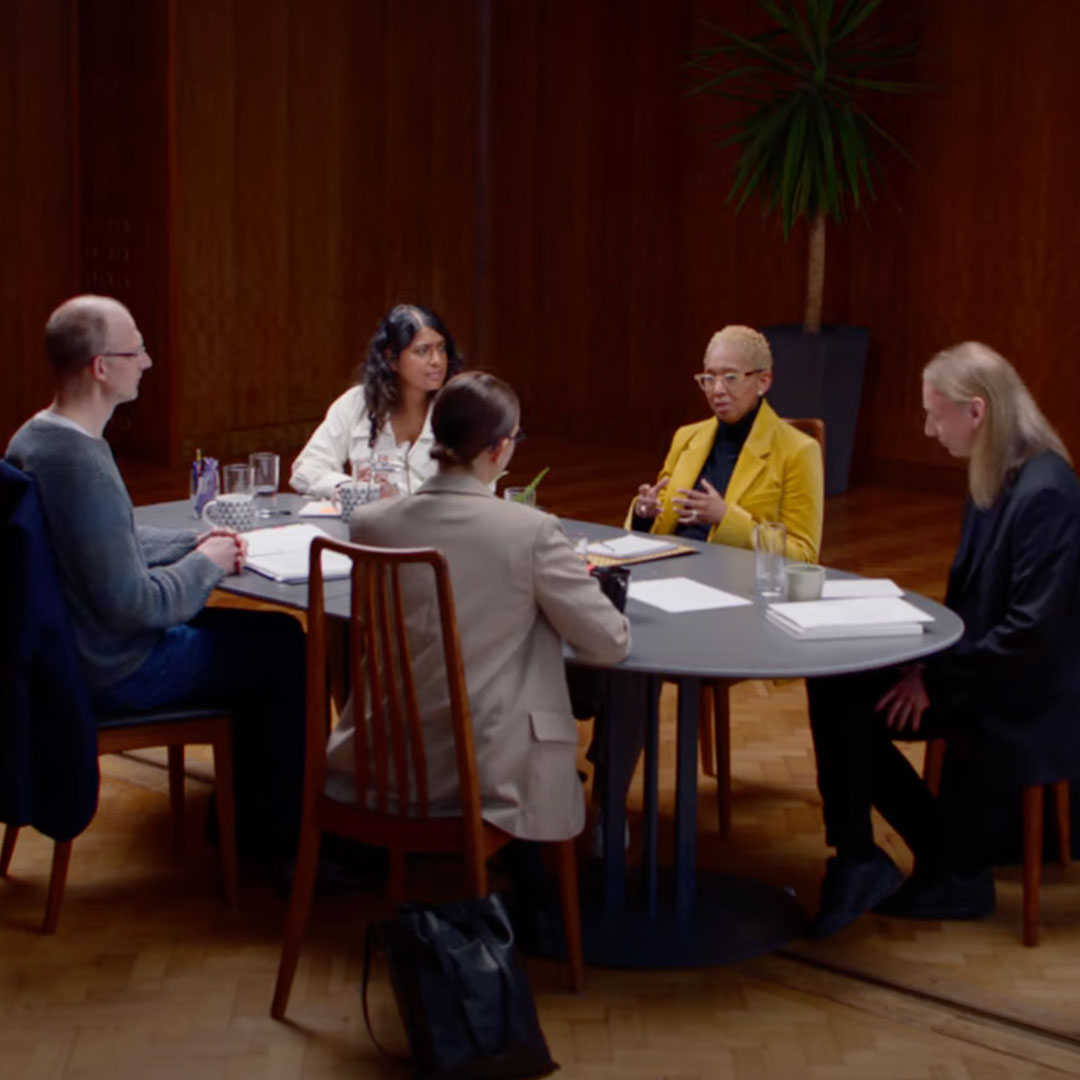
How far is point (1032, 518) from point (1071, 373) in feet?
16.8

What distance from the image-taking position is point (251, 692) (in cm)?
408

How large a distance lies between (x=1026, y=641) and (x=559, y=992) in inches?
45.3

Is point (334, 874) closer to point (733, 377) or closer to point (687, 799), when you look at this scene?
point (687, 799)

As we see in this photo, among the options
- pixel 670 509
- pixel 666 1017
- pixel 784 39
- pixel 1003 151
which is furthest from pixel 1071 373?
pixel 666 1017

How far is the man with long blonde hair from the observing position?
3.82 meters

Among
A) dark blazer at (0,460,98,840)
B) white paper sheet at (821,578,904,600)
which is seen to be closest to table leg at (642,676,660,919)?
white paper sheet at (821,578,904,600)

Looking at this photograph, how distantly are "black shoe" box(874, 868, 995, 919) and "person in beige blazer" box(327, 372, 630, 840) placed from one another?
93 centimetres

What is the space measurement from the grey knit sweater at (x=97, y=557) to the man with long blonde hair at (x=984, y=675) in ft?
4.47

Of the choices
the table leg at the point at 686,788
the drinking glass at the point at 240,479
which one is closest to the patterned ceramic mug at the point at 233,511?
the drinking glass at the point at 240,479

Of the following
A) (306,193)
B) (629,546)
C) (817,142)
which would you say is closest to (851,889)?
(629,546)

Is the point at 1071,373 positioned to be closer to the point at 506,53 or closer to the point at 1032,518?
the point at 506,53

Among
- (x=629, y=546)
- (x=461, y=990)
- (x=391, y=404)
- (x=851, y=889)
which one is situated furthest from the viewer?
(x=391, y=404)

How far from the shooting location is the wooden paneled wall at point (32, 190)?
8.73m

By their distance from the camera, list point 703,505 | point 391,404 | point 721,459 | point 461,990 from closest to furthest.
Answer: point 461,990 → point 703,505 → point 721,459 → point 391,404
